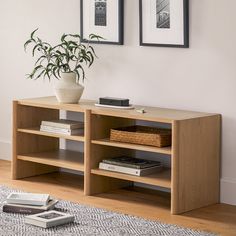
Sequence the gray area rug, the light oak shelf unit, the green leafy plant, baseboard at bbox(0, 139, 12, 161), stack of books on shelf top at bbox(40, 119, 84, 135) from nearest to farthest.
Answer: the gray area rug, the light oak shelf unit, stack of books on shelf top at bbox(40, 119, 84, 135), the green leafy plant, baseboard at bbox(0, 139, 12, 161)

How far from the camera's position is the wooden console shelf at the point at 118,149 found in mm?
4566

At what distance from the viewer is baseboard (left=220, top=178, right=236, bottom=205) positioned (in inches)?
189

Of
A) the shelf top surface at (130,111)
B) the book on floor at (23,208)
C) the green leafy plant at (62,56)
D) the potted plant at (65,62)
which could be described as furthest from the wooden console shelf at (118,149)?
the book on floor at (23,208)

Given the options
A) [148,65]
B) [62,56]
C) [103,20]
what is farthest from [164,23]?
[62,56]

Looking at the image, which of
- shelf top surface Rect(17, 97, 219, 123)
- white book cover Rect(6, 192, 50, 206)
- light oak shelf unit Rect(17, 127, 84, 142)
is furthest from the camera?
light oak shelf unit Rect(17, 127, 84, 142)

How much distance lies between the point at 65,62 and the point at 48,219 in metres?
1.80

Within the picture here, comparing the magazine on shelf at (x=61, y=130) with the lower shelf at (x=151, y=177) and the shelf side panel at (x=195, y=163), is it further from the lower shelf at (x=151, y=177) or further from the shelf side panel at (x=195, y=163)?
the shelf side panel at (x=195, y=163)

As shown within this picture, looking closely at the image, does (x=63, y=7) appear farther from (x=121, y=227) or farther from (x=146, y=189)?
(x=121, y=227)

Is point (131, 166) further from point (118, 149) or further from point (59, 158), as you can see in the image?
point (59, 158)

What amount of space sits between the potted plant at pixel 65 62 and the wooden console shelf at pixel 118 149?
0.35 ft

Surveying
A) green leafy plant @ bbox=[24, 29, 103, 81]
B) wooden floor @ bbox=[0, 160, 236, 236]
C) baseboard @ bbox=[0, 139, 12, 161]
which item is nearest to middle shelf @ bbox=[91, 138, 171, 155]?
wooden floor @ bbox=[0, 160, 236, 236]

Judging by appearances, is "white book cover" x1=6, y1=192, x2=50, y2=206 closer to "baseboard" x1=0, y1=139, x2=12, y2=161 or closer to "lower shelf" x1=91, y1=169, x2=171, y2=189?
"lower shelf" x1=91, y1=169, x2=171, y2=189

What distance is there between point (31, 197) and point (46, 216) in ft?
0.99

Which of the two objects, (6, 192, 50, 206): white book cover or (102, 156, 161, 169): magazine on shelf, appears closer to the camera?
(6, 192, 50, 206): white book cover
